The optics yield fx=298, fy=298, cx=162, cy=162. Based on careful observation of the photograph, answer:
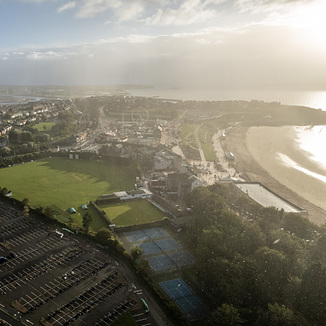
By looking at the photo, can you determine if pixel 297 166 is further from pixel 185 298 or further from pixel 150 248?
pixel 185 298

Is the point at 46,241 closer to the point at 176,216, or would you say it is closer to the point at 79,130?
the point at 176,216

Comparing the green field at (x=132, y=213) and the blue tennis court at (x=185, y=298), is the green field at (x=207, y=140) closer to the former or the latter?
the green field at (x=132, y=213)

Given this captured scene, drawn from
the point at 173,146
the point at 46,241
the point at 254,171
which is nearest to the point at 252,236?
the point at 46,241

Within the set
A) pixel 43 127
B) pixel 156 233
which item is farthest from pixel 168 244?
pixel 43 127

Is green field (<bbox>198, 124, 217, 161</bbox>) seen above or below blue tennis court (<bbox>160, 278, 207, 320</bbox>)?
above

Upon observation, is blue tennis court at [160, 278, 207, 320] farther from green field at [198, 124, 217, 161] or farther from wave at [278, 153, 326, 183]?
green field at [198, 124, 217, 161]

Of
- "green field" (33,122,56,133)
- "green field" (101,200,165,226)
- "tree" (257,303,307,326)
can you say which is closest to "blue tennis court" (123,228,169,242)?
"green field" (101,200,165,226)
